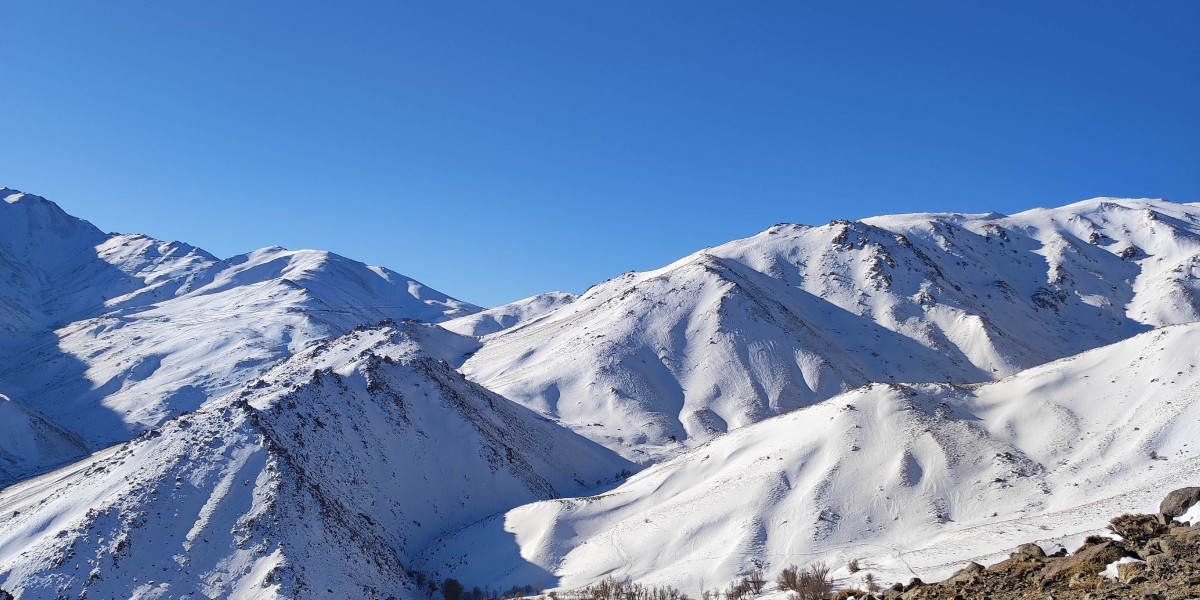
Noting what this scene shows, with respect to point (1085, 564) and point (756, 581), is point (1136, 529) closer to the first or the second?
point (1085, 564)

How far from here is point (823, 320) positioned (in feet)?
334

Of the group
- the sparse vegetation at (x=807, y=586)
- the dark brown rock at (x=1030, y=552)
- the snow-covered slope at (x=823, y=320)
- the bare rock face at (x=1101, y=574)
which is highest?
the snow-covered slope at (x=823, y=320)

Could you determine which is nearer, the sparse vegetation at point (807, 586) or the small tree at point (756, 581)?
the sparse vegetation at point (807, 586)

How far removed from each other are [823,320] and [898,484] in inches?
2464

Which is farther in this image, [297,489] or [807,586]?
[297,489]

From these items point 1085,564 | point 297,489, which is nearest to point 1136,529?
point 1085,564

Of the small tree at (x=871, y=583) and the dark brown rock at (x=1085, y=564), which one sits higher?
the dark brown rock at (x=1085, y=564)

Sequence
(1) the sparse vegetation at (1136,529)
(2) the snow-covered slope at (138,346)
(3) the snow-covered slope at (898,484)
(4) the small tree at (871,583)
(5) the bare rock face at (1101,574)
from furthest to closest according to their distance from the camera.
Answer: (2) the snow-covered slope at (138,346) → (3) the snow-covered slope at (898,484) → (4) the small tree at (871,583) → (1) the sparse vegetation at (1136,529) → (5) the bare rock face at (1101,574)

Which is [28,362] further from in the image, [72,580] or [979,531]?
[979,531]

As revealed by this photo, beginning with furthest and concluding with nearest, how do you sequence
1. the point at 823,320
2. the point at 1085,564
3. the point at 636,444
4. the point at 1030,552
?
the point at 823,320 < the point at 636,444 < the point at 1030,552 < the point at 1085,564

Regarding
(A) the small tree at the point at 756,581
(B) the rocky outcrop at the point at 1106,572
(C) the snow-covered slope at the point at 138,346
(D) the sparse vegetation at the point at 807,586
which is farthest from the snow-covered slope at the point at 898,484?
(C) the snow-covered slope at the point at 138,346

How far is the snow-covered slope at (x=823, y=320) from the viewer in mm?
80188

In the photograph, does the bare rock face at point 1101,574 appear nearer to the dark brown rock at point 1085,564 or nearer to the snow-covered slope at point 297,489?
the dark brown rock at point 1085,564

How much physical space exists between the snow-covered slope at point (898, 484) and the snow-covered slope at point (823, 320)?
2330 cm
